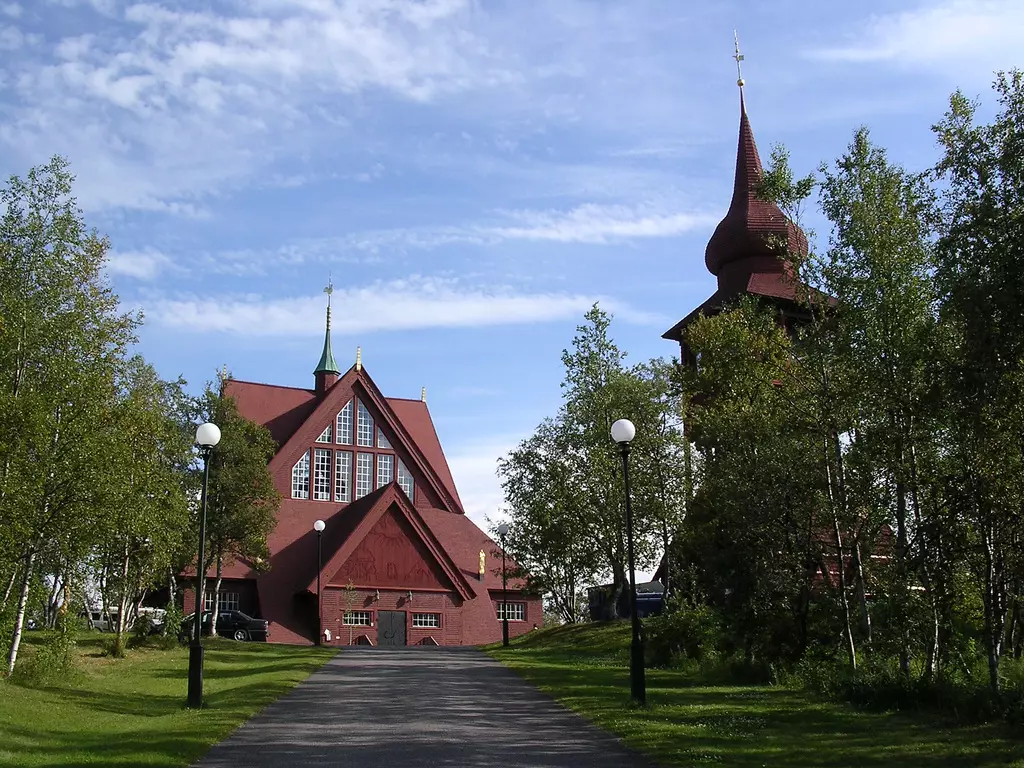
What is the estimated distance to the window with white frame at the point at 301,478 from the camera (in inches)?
1957

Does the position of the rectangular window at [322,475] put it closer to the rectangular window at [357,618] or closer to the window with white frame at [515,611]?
the rectangular window at [357,618]

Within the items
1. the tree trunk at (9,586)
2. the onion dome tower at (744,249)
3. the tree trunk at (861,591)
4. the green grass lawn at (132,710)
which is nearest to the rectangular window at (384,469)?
the onion dome tower at (744,249)

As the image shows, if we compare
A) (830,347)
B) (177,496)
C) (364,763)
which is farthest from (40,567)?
(830,347)

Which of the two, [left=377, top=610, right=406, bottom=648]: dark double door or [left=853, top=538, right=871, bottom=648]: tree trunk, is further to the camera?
[left=377, top=610, right=406, bottom=648]: dark double door

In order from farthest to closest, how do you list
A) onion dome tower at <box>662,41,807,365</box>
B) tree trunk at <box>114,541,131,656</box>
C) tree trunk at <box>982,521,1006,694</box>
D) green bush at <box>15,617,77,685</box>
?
onion dome tower at <box>662,41,807,365</box>, tree trunk at <box>114,541,131,656</box>, green bush at <box>15,617,77,685</box>, tree trunk at <box>982,521,1006,694</box>

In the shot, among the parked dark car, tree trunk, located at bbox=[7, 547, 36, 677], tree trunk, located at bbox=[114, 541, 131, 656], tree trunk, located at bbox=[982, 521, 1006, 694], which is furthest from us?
the parked dark car

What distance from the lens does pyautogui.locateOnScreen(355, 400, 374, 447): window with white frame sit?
52000 millimetres

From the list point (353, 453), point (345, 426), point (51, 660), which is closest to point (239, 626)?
point (353, 453)

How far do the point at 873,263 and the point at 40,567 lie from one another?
60.4 feet

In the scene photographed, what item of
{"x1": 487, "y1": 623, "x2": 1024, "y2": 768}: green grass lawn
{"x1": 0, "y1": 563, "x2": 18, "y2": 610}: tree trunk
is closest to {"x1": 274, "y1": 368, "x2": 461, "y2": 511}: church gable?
{"x1": 0, "y1": 563, "x2": 18, "y2": 610}: tree trunk

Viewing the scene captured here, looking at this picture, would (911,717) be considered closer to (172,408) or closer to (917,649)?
(917,649)

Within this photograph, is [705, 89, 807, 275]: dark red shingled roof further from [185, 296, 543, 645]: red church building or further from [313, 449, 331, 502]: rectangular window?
[313, 449, 331, 502]: rectangular window

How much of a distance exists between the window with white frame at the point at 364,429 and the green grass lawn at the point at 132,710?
24644 millimetres

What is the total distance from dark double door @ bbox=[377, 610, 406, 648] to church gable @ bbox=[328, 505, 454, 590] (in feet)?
3.86
